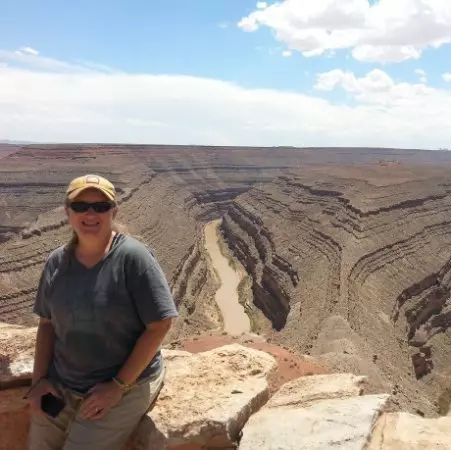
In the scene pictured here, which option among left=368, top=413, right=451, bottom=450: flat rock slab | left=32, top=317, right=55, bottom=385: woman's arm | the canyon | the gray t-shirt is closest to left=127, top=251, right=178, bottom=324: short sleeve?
the gray t-shirt

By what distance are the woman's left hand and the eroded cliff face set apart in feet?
59.3

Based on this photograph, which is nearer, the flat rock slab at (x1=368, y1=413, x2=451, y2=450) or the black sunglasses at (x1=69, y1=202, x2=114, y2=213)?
the flat rock slab at (x1=368, y1=413, x2=451, y2=450)

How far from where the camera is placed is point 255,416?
512cm

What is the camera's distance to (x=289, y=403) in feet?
18.1

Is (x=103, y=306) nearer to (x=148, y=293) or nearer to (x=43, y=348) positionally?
(x=148, y=293)

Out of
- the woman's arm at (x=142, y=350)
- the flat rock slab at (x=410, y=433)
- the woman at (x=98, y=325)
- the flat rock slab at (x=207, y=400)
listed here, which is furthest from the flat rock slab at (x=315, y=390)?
the woman's arm at (x=142, y=350)

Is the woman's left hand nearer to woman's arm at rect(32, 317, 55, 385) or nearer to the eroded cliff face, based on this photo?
woman's arm at rect(32, 317, 55, 385)

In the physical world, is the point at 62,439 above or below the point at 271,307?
above

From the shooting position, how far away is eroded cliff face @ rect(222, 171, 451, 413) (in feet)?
97.8

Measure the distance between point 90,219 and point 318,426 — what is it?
2567 mm

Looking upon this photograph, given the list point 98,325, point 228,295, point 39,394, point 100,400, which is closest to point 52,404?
point 39,394

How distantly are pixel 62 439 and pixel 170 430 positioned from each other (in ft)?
2.98

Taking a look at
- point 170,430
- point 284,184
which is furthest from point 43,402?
point 284,184

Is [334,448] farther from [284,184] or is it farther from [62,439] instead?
[284,184]
